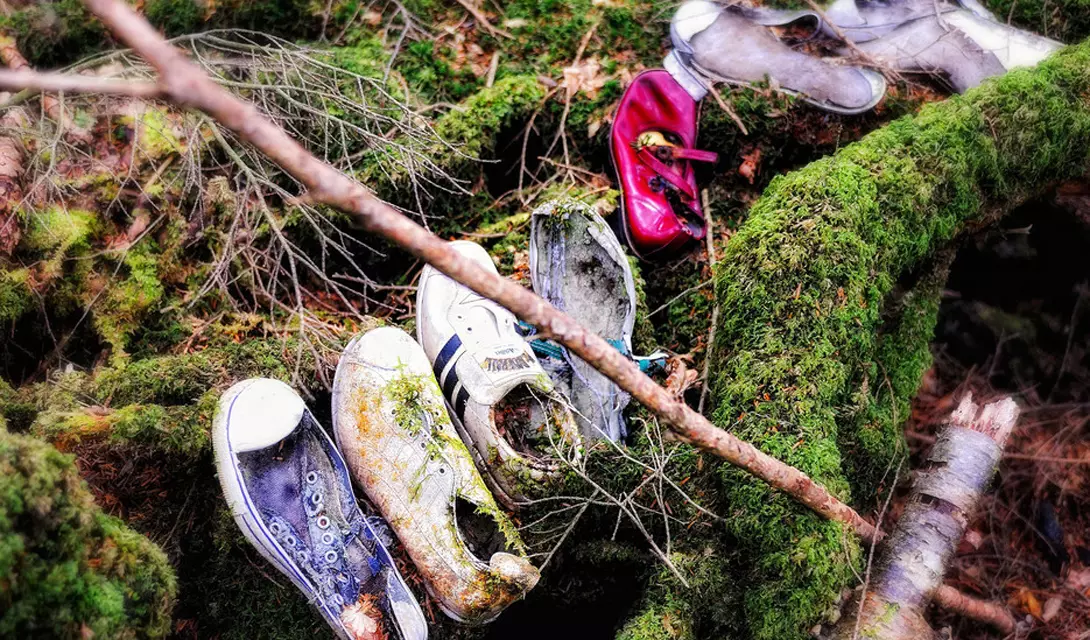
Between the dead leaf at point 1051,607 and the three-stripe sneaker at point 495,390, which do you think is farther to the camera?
the dead leaf at point 1051,607

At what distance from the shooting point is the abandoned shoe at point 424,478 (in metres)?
2.41

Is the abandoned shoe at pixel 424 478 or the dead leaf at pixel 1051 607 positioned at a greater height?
the abandoned shoe at pixel 424 478

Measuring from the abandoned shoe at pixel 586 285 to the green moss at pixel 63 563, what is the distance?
1.63 metres

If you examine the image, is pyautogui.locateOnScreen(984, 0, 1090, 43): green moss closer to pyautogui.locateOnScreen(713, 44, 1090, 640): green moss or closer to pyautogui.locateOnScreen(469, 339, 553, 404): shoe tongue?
pyautogui.locateOnScreen(713, 44, 1090, 640): green moss

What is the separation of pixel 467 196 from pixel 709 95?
49.8 inches

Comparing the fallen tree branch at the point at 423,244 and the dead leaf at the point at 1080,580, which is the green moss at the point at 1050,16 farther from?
the fallen tree branch at the point at 423,244

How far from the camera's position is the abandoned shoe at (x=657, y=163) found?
10.6 feet

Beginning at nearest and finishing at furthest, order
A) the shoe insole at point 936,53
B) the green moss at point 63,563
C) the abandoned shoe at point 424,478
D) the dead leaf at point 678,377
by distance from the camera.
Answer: the green moss at point 63,563 < the abandoned shoe at point 424,478 < the dead leaf at point 678,377 < the shoe insole at point 936,53

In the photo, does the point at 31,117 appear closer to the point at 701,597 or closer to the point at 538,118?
the point at 538,118

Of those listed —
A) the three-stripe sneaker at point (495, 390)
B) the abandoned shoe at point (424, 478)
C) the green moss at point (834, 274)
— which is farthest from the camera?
the three-stripe sneaker at point (495, 390)

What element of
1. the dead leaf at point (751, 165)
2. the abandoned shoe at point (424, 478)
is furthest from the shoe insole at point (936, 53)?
the abandoned shoe at point (424, 478)

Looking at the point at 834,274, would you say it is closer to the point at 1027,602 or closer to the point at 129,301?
the point at 1027,602

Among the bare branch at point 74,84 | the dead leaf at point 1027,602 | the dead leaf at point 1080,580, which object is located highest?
the bare branch at point 74,84

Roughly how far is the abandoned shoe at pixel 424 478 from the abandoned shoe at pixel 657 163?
45.9 inches
